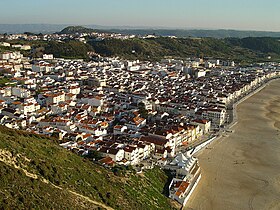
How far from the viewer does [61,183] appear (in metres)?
15.7

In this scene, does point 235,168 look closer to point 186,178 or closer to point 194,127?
point 186,178

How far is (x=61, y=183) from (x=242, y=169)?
1608 cm

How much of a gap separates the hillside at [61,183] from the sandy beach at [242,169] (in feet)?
10.9

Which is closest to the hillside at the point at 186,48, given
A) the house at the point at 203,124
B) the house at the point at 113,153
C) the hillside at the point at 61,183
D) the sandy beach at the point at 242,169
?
the house at the point at 203,124

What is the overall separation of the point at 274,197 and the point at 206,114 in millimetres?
18086

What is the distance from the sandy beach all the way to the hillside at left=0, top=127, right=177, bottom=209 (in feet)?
10.9

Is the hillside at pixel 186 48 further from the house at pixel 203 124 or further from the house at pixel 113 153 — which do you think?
the house at pixel 113 153

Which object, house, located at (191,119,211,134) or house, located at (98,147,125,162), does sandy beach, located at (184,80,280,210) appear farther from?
house, located at (98,147,125,162)

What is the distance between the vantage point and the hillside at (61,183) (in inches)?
499

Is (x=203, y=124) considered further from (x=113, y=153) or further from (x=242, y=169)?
(x=113, y=153)

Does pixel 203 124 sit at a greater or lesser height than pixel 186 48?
lesser

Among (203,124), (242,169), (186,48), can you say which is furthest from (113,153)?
(186,48)

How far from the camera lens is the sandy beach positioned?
22.0 metres

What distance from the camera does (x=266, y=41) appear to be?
A: 479ft
